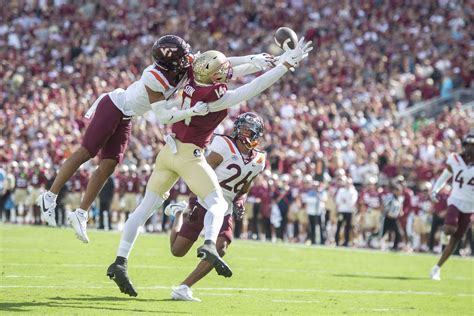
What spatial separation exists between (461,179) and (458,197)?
1.04 feet

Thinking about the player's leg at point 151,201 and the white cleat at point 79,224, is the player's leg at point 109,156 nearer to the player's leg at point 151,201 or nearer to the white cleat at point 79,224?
the white cleat at point 79,224

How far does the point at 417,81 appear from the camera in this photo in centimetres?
2502

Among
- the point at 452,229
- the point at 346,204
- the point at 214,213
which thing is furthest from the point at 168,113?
the point at 346,204

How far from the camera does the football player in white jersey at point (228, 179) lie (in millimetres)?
10102

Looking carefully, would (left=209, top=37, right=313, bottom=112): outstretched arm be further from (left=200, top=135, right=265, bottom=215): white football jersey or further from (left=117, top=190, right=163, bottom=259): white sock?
(left=200, top=135, right=265, bottom=215): white football jersey

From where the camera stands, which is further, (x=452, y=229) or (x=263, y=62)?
(x=452, y=229)

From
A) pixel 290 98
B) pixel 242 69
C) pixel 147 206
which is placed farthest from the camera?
pixel 290 98

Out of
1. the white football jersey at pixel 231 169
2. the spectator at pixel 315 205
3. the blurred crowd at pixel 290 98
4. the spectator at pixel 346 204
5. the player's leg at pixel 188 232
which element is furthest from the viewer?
the blurred crowd at pixel 290 98

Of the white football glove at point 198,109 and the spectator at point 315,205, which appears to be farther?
the spectator at point 315,205

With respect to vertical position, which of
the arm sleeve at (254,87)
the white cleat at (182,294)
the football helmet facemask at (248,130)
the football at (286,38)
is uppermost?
the football at (286,38)

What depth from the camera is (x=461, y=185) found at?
46.5 feet

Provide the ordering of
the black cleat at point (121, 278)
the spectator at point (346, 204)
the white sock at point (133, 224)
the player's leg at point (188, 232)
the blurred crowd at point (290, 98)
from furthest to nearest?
the blurred crowd at point (290, 98) → the spectator at point (346, 204) → the player's leg at point (188, 232) → the white sock at point (133, 224) → the black cleat at point (121, 278)

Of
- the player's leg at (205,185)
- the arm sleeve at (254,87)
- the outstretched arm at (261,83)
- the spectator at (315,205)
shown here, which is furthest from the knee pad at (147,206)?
the spectator at (315,205)

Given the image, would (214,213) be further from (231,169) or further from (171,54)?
(171,54)
